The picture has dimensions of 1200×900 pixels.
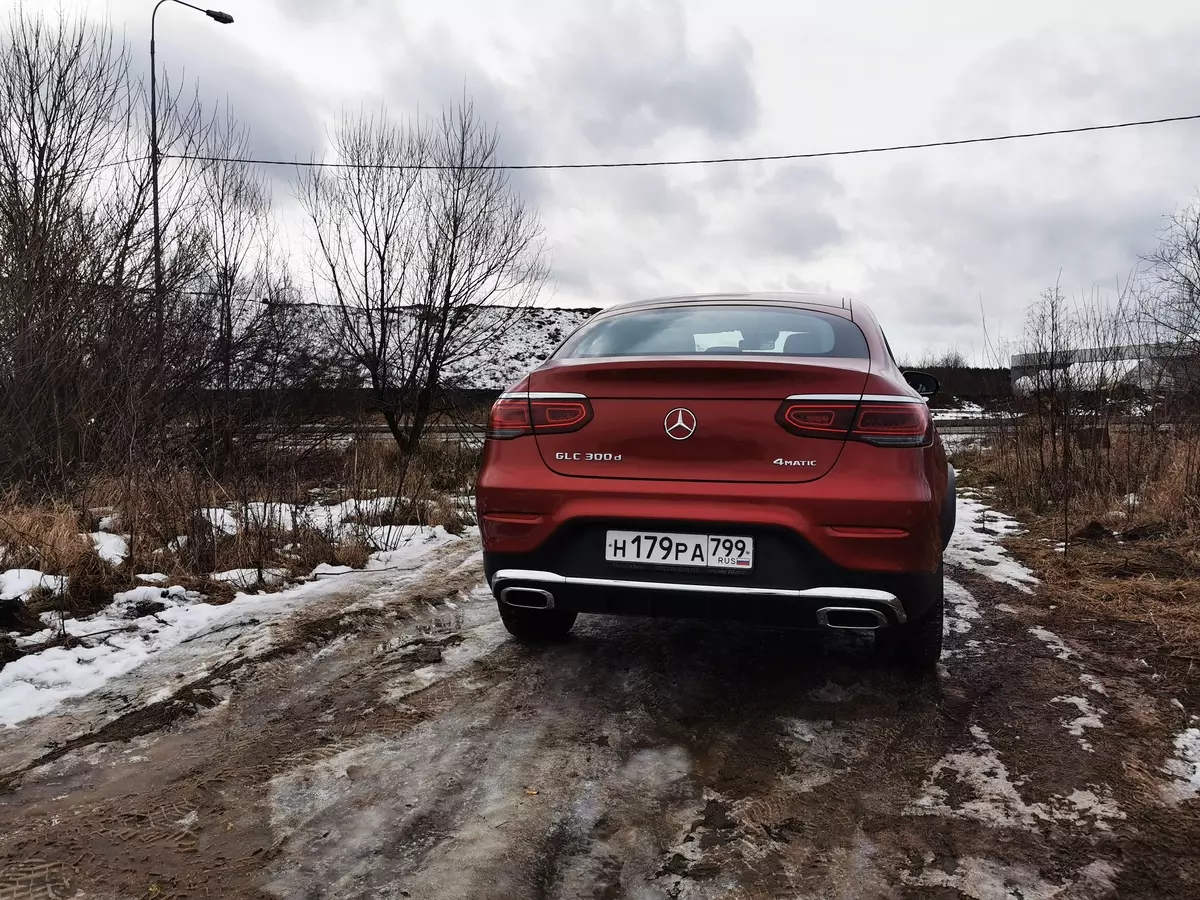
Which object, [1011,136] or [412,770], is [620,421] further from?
[1011,136]

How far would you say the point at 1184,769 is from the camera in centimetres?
236

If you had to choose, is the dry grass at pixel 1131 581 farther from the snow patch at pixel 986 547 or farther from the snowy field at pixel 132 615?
the snowy field at pixel 132 615

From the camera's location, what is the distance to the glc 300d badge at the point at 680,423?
2615 millimetres

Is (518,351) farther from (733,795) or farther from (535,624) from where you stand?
(733,795)

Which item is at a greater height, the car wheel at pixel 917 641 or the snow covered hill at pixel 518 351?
the snow covered hill at pixel 518 351

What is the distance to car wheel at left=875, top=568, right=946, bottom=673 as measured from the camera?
2.92m

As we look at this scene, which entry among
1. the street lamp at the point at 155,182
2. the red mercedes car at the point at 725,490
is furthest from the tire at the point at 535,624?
the street lamp at the point at 155,182

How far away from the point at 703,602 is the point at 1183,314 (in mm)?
12981

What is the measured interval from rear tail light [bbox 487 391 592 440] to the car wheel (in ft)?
4.79

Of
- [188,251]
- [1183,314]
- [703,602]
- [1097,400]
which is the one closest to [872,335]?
[703,602]

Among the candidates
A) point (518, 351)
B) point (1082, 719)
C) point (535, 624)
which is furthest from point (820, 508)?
point (518, 351)

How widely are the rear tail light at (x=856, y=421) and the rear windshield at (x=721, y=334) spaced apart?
0.35 metres

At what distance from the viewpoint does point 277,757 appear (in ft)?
7.90

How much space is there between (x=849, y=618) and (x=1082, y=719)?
1050mm
